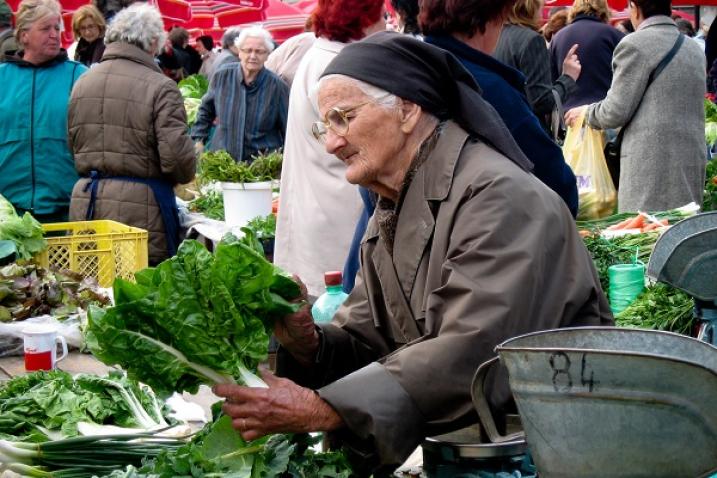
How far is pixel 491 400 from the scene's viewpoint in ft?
7.80

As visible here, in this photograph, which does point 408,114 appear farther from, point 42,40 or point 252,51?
point 252,51

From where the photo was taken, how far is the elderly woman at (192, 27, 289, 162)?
358 inches

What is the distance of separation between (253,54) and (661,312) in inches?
206

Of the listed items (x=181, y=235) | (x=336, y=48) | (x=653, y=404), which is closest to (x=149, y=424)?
(x=653, y=404)

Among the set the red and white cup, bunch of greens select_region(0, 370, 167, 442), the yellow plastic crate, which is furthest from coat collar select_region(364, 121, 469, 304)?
the yellow plastic crate

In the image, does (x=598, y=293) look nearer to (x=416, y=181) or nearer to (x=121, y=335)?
(x=416, y=181)

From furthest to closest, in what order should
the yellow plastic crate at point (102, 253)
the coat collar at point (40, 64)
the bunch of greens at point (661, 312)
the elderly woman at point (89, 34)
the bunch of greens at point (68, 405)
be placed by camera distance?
1. the elderly woman at point (89, 34)
2. the coat collar at point (40, 64)
3. the yellow plastic crate at point (102, 253)
4. the bunch of greens at point (661, 312)
5. the bunch of greens at point (68, 405)

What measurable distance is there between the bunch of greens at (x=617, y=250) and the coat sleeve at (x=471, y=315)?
9.79 ft

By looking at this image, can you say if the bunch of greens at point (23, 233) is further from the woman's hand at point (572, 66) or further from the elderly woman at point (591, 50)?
the elderly woman at point (591, 50)

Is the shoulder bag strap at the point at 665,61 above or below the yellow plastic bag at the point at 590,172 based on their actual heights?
above

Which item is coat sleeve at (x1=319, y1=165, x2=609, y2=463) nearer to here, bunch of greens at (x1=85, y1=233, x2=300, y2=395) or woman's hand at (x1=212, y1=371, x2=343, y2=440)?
woman's hand at (x1=212, y1=371, x2=343, y2=440)

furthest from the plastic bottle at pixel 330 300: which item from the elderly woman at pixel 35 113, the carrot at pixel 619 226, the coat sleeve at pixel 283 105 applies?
the coat sleeve at pixel 283 105

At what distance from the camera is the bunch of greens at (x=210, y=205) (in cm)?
834

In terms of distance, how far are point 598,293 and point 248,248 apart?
80 centimetres
